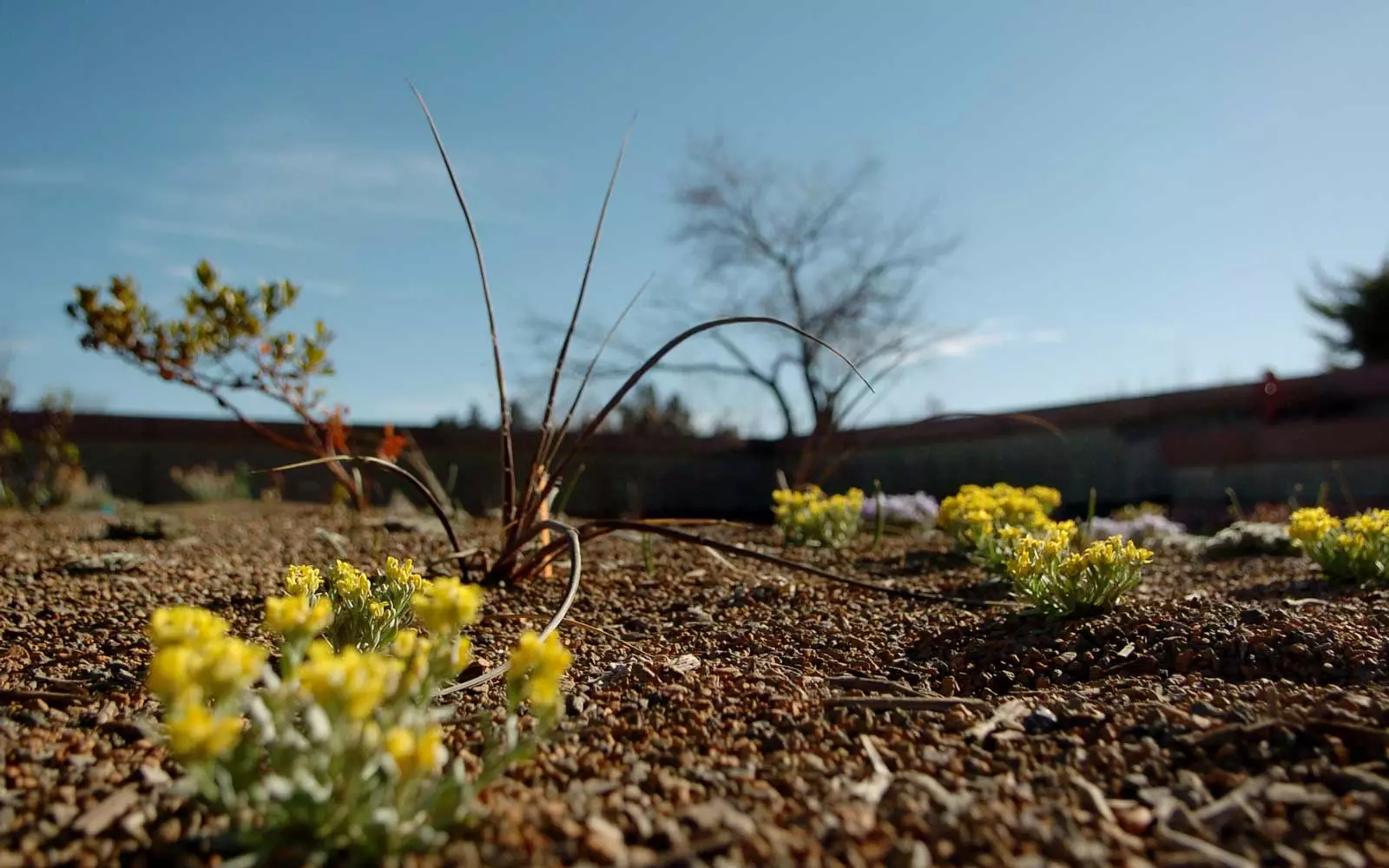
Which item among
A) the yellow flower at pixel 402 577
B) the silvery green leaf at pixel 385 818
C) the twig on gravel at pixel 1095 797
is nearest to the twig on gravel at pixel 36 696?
the yellow flower at pixel 402 577

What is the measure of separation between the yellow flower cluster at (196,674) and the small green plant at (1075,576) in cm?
204

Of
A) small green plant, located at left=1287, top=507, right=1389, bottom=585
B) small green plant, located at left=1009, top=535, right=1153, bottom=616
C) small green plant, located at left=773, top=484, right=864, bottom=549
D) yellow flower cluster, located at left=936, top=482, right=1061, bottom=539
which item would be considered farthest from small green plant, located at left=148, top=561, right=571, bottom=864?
small green plant, located at left=773, top=484, right=864, bottom=549

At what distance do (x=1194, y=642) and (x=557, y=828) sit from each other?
1.70 m

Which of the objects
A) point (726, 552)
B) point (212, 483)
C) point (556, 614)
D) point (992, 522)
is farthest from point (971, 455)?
point (556, 614)

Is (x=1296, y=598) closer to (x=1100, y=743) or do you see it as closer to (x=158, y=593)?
(x=1100, y=743)

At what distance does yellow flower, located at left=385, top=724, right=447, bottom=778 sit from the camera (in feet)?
3.48

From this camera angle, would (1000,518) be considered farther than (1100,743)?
Yes

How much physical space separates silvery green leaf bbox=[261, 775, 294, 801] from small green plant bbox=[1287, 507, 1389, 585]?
3420 millimetres

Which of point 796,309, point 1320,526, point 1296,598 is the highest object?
point 796,309

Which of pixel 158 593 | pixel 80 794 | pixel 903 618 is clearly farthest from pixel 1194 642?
pixel 158 593

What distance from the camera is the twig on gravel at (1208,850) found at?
3.66 feet

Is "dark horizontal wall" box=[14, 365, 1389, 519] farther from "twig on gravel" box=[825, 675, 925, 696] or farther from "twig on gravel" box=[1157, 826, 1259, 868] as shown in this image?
"twig on gravel" box=[1157, 826, 1259, 868]

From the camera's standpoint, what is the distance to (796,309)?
1802 centimetres

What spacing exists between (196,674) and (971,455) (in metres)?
9.53
